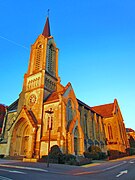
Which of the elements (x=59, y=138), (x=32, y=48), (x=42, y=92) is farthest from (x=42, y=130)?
(x=32, y=48)

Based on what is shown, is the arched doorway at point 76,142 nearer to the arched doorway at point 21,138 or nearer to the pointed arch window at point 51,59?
the arched doorway at point 21,138

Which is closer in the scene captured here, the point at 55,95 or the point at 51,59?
the point at 55,95

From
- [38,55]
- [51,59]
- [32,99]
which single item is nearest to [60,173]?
[32,99]

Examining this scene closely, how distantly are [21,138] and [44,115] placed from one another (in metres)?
5.82

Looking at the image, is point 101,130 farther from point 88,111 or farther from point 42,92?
point 42,92

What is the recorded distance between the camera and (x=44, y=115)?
2608cm

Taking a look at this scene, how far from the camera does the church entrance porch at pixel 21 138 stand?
25.1 m

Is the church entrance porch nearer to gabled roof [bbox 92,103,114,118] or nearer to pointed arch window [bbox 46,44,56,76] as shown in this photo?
pointed arch window [bbox 46,44,56,76]

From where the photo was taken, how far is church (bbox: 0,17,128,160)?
23061 millimetres

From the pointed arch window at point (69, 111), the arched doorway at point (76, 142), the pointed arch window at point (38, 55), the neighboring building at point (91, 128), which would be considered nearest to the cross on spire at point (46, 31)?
the pointed arch window at point (38, 55)

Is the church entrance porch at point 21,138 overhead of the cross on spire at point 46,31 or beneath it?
beneath

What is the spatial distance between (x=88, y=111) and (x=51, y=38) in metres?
20.4

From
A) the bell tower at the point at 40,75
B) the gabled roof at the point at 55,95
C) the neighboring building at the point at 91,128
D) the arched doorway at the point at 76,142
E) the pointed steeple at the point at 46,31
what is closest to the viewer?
the arched doorway at the point at 76,142

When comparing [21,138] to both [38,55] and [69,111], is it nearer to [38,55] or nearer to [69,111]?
[69,111]
